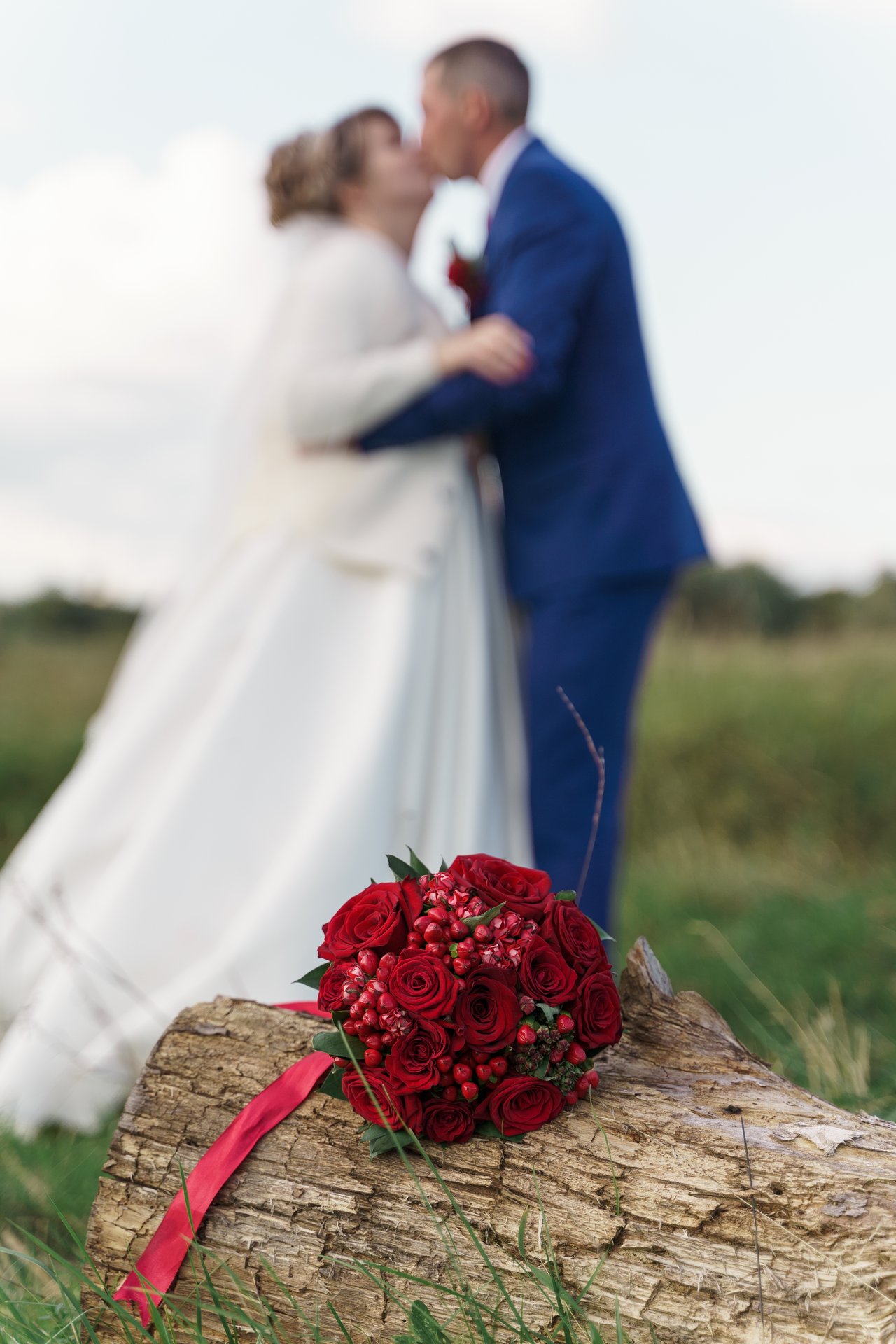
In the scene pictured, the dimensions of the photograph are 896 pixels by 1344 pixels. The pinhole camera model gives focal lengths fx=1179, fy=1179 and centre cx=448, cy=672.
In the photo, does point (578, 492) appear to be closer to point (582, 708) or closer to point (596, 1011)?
point (582, 708)

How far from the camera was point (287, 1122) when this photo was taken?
5.09ft

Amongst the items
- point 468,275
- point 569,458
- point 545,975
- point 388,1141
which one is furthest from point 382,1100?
point 468,275

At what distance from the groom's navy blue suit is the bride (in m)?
0.17

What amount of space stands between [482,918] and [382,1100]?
262 mm

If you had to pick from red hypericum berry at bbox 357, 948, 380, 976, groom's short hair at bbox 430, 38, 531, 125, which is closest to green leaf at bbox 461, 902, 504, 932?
red hypericum berry at bbox 357, 948, 380, 976

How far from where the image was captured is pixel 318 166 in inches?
146

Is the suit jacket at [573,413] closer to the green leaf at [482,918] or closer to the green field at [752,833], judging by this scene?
the green field at [752,833]

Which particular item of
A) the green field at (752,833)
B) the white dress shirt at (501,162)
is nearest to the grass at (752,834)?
the green field at (752,833)

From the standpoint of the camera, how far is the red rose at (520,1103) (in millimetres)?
1422

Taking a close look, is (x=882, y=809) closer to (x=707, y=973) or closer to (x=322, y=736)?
(x=707, y=973)

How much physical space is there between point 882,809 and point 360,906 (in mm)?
7199

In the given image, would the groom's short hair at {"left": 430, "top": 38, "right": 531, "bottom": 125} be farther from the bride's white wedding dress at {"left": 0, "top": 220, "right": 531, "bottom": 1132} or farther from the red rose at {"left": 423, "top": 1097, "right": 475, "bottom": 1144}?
the red rose at {"left": 423, "top": 1097, "right": 475, "bottom": 1144}

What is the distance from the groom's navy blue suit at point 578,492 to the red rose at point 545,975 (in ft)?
6.19

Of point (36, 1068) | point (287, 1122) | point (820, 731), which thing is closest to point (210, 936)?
point (36, 1068)
